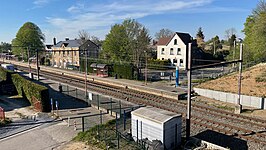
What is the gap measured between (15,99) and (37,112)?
767 cm

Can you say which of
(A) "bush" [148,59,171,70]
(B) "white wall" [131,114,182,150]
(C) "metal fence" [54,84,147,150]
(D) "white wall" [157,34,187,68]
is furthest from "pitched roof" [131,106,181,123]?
(D) "white wall" [157,34,187,68]

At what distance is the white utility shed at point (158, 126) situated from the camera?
13.8m

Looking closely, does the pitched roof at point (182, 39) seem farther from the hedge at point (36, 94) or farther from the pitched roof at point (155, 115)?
the pitched roof at point (155, 115)

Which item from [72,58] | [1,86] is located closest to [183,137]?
[1,86]

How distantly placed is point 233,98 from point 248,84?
4.41 m

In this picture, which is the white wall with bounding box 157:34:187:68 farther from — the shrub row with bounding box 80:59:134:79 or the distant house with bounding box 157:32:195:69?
the shrub row with bounding box 80:59:134:79

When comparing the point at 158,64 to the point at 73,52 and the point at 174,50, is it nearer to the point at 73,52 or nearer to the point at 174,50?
the point at 174,50

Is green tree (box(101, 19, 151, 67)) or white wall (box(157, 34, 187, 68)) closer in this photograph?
green tree (box(101, 19, 151, 67))

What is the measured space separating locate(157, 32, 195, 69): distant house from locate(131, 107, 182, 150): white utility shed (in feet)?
151

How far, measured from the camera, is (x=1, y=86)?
3170cm

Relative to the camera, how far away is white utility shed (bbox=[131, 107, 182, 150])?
13.8 meters

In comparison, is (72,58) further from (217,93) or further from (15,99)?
(217,93)

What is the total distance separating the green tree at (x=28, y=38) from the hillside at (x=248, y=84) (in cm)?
7197

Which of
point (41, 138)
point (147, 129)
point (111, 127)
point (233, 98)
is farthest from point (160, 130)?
point (233, 98)
